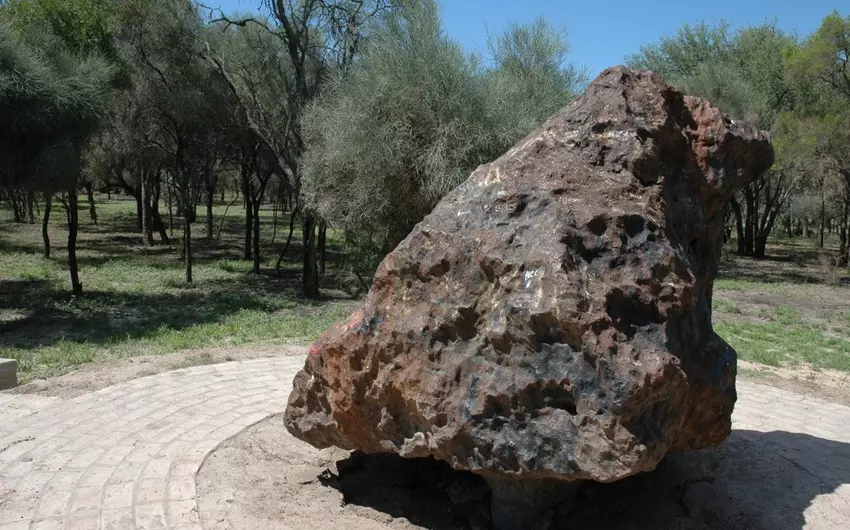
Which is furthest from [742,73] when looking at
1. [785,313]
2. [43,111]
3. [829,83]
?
[43,111]

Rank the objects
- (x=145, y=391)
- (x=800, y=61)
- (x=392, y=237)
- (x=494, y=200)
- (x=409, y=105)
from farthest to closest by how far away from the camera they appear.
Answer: (x=800, y=61), (x=392, y=237), (x=409, y=105), (x=145, y=391), (x=494, y=200)

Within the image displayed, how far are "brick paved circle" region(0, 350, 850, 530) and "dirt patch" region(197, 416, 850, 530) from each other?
0.22 meters

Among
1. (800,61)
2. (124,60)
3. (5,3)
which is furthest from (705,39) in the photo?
(5,3)

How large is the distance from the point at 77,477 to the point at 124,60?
12.5m

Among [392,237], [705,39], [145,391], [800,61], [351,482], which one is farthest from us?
[705,39]

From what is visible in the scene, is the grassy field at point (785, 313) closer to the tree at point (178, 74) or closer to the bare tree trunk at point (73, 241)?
the tree at point (178, 74)

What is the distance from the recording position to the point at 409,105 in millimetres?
12477

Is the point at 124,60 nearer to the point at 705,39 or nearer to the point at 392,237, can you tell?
the point at 392,237

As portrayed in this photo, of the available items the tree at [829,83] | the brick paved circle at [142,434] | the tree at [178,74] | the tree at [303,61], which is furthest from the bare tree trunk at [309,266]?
the tree at [829,83]

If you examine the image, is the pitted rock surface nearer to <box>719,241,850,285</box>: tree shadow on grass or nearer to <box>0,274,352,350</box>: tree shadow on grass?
<box>0,274,352,350</box>: tree shadow on grass

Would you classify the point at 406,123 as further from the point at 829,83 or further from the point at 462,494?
the point at 829,83

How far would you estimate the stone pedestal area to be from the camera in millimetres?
3418

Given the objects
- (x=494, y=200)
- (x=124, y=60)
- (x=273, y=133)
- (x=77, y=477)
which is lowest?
(x=77, y=477)

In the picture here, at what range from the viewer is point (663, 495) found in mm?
4648
